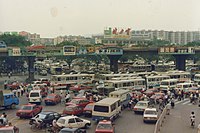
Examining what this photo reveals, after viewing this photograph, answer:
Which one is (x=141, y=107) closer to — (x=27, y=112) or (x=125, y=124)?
(x=125, y=124)

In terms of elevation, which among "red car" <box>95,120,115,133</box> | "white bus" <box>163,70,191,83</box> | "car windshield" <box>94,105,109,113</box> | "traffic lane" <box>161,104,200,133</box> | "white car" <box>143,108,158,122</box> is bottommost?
"traffic lane" <box>161,104,200,133</box>

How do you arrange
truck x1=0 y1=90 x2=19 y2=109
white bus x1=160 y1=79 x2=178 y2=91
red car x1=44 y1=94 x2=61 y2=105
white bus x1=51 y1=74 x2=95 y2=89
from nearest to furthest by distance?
1. truck x1=0 y1=90 x2=19 y2=109
2. red car x1=44 y1=94 x2=61 y2=105
3. white bus x1=160 y1=79 x2=178 y2=91
4. white bus x1=51 y1=74 x2=95 y2=89

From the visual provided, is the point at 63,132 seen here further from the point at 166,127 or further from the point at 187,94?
the point at 187,94

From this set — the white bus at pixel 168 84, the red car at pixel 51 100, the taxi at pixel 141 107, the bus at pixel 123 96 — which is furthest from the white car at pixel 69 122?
the white bus at pixel 168 84

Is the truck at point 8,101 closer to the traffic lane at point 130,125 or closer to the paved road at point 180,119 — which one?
the traffic lane at point 130,125

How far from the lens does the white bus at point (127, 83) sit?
128 feet

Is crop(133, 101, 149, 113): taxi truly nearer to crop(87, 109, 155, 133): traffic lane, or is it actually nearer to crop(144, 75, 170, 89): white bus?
crop(87, 109, 155, 133): traffic lane

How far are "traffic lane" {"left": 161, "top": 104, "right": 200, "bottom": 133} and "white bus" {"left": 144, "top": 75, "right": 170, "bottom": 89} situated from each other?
490 inches

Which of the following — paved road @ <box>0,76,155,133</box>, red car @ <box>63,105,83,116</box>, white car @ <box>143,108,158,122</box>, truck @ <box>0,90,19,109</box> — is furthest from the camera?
truck @ <box>0,90,19,109</box>

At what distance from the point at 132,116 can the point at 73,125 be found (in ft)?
27.3

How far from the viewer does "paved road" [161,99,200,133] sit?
23047 mm

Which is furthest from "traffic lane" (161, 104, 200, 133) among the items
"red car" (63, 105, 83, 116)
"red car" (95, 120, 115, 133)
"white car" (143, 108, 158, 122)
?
"red car" (63, 105, 83, 116)

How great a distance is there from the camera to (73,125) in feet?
68.6

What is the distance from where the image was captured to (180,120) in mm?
26656
